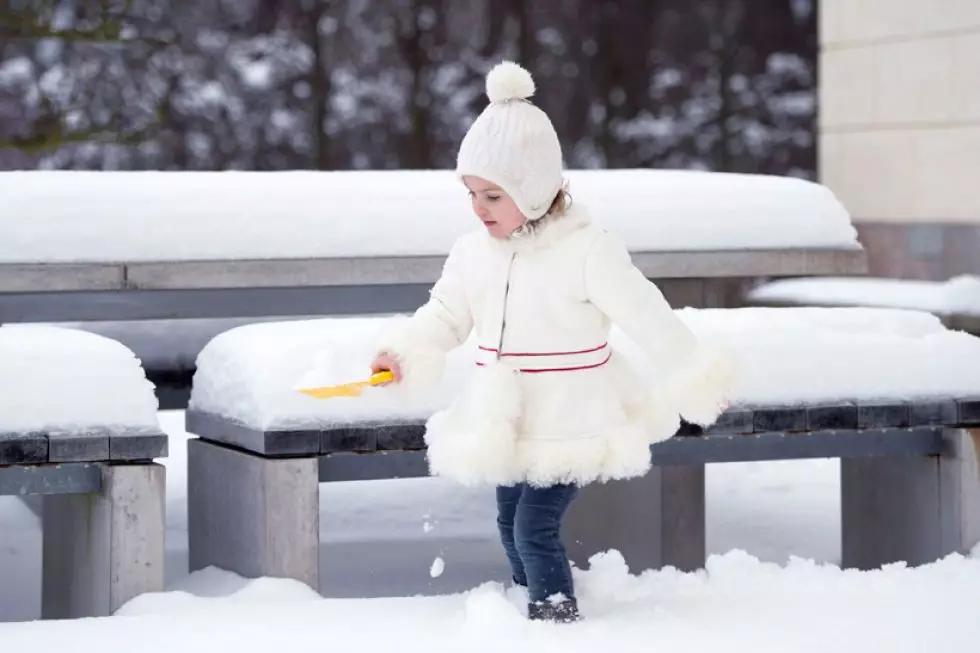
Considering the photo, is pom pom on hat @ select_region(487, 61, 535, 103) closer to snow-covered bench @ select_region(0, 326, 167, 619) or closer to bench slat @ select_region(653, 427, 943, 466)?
snow-covered bench @ select_region(0, 326, 167, 619)

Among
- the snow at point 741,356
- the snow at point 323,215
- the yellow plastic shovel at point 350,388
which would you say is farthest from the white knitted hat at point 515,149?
the snow at point 323,215

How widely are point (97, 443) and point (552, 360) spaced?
3.99 ft

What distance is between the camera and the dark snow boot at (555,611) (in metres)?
3.77

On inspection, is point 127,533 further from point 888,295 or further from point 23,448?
point 888,295

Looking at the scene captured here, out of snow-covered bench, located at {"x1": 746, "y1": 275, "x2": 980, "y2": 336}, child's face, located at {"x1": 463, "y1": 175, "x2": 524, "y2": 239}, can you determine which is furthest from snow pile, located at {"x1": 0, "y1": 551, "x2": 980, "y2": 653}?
snow-covered bench, located at {"x1": 746, "y1": 275, "x2": 980, "y2": 336}

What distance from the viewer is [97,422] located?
160 inches

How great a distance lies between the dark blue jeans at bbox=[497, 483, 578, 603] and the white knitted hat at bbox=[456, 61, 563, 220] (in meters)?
0.66

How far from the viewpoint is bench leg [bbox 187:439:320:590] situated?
427cm

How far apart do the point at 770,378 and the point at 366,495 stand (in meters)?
3.87

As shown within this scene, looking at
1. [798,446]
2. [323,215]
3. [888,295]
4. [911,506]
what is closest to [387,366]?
[798,446]

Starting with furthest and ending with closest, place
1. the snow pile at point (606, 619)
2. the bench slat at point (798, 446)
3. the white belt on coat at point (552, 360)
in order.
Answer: the bench slat at point (798, 446) → the white belt on coat at point (552, 360) → the snow pile at point (606, 619)

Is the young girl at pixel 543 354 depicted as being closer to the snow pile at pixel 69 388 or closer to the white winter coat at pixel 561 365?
the white winter coat at pixel 561 365

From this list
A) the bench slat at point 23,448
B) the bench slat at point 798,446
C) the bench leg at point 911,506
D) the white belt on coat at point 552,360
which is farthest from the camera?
the bench leg at point 911,506

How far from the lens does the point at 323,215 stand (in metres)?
5.61
